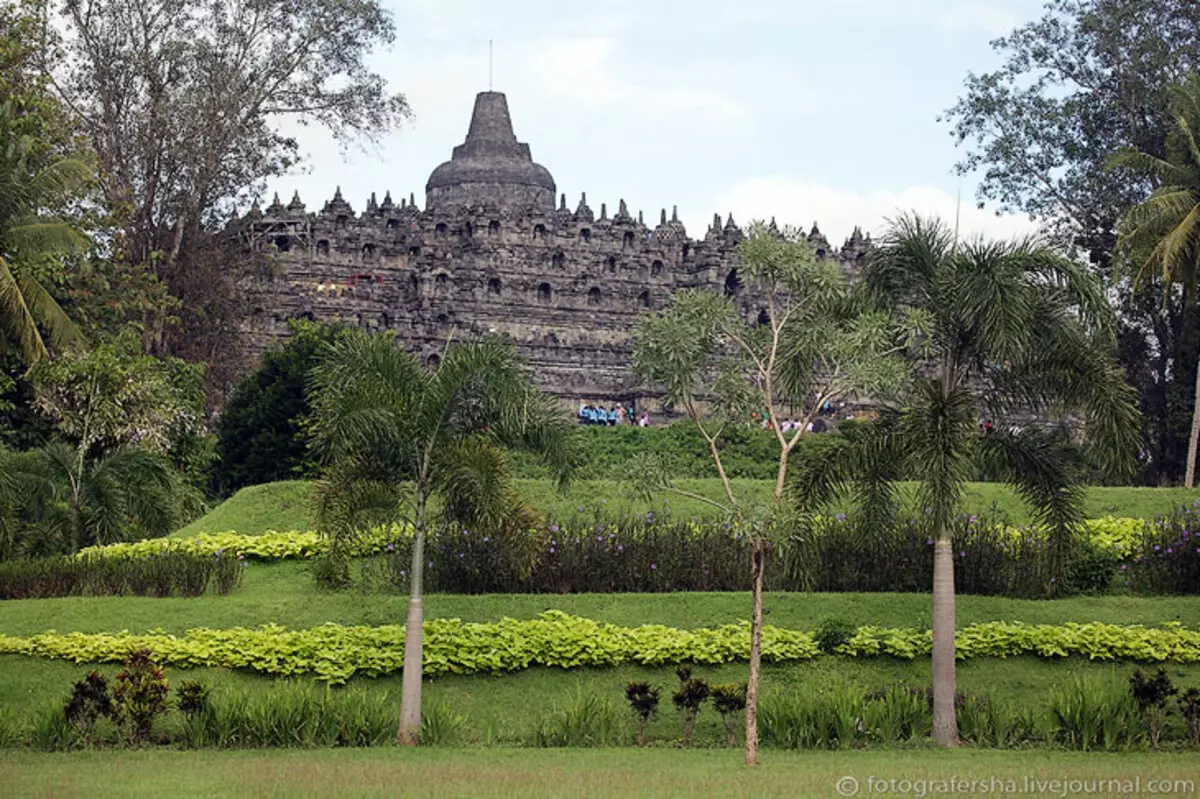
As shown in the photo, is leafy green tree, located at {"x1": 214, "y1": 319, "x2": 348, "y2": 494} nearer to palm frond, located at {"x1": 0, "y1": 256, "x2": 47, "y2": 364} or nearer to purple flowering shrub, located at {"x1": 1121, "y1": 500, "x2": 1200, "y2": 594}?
palm frond, located at {"x1": 0, "y1": 256, "x2": 47, "y2": 364}

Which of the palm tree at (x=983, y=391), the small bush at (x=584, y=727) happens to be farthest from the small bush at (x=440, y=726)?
the palm tree at (x=983, y=391)

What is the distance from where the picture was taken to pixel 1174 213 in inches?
1204

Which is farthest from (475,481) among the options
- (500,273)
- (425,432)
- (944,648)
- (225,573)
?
(500,273)

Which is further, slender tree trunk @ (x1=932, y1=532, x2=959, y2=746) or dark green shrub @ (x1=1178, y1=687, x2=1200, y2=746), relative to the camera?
slender tree trunk @ (x1=932, y1=532, x2=959, y2=746)

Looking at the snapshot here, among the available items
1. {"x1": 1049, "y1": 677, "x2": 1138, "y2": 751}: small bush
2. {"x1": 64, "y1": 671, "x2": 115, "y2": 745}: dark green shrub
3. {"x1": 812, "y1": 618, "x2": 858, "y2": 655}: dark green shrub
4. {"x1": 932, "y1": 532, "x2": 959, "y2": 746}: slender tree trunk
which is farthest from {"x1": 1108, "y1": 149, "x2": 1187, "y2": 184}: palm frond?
{"x1": 64, "y1": 671, "x2": 115, "y2": 745}: dark green shrub

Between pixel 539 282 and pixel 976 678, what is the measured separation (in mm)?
Result: 39746

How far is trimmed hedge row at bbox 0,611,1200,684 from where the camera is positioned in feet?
65.5

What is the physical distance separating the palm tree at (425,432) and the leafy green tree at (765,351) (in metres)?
1.45

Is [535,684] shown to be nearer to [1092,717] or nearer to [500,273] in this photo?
[1092,717]

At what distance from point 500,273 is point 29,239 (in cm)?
3466

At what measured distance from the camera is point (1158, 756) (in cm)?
1703

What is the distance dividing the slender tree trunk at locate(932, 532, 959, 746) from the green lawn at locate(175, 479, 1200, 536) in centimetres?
812

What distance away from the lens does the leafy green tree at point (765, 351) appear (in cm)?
1714

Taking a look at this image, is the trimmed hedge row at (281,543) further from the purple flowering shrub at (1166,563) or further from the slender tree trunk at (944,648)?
the slender tree trunk at (944,648)
